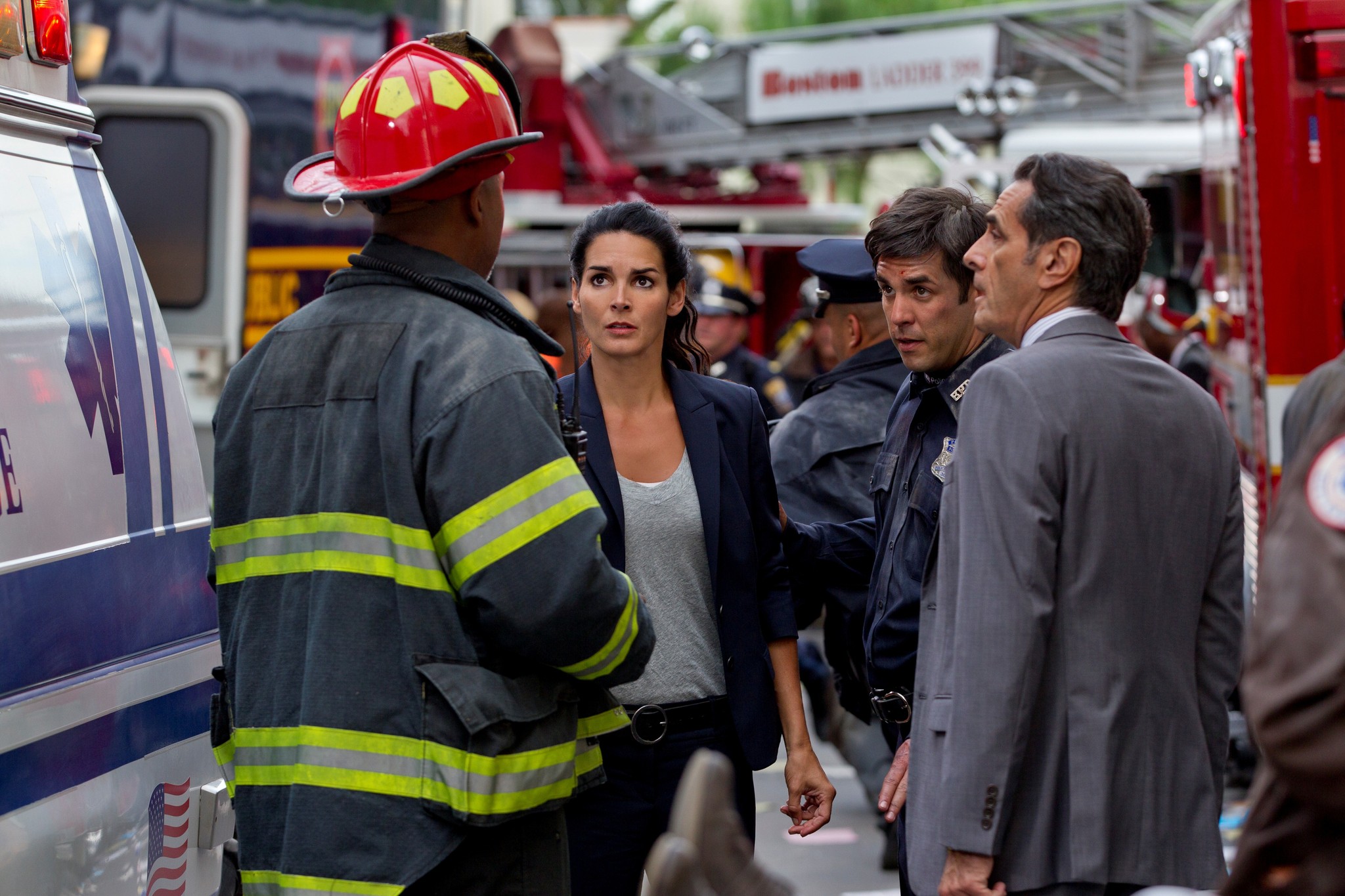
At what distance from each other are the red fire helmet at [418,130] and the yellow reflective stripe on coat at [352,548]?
0.52 m

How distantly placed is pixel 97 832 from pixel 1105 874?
1686 mm

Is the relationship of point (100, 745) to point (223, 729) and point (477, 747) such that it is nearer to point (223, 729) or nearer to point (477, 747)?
point (223, 729)

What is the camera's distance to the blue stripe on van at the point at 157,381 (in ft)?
9.78

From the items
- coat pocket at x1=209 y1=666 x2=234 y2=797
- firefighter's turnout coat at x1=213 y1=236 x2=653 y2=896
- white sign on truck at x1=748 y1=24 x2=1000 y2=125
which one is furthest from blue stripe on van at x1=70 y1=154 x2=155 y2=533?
white sign on truck at x1=748 y1=24 x2=1000 y2=125

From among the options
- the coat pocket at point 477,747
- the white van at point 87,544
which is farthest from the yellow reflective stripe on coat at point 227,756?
the coat pocket at point 477,747

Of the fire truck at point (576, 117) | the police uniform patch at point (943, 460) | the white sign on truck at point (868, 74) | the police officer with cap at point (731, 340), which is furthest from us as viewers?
the white sign on truck at point (868, 74)

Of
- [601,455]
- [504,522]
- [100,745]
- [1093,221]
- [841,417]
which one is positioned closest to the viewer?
[504,522]

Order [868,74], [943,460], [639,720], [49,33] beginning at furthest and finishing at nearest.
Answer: [868,74], [639,720], [943,460], [49,33]

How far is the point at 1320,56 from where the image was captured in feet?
16.5

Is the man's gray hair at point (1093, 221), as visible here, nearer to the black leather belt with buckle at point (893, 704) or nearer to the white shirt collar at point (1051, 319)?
the white shirt collar at point (1051, 319)

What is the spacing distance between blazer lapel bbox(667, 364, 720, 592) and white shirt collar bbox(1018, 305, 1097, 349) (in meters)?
0.91

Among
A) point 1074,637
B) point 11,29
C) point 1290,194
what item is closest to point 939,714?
point 1074,637

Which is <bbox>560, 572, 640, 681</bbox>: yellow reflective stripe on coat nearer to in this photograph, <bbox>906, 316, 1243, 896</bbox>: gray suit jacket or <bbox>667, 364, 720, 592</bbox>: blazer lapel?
<bbox>906, 316, 1243, 896</bbox>: gray suit jacket

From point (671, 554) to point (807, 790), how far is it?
59 centimetres
